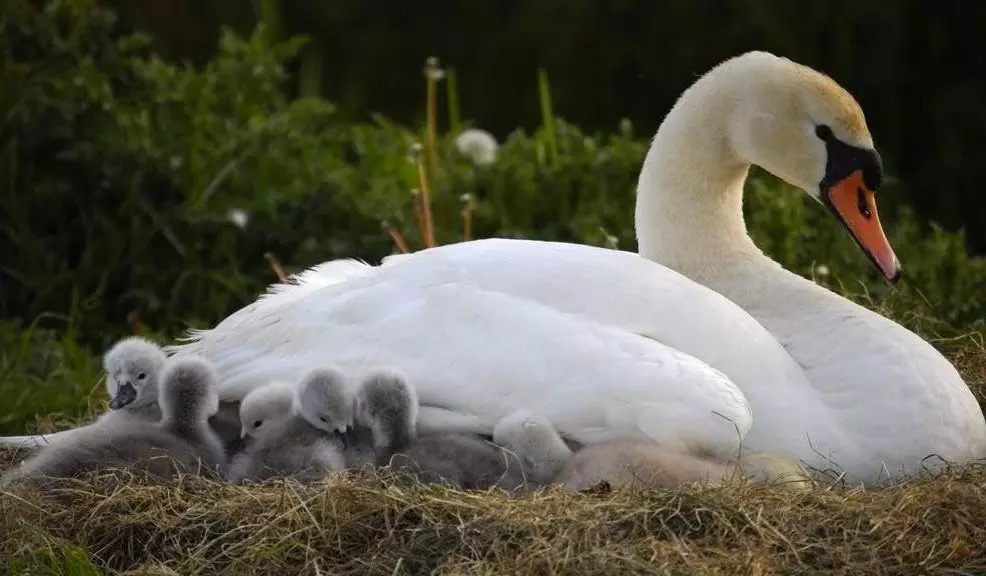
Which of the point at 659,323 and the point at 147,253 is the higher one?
the point at 659,323

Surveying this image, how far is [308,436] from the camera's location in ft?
16.4

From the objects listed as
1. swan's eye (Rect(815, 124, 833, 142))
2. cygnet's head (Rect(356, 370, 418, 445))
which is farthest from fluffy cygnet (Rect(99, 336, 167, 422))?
swan's eye (Rect(815, 124, 833, 142))

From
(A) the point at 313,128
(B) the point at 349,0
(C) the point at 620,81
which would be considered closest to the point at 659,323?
(A) the point at 313,128

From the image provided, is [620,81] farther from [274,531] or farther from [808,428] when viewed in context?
[274,531]

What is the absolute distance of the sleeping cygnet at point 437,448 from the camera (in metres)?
4.86

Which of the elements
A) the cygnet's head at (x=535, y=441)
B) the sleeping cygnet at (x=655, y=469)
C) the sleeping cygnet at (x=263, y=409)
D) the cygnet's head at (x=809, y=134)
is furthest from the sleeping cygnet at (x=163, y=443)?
the cygnet's head at (x=809, y=134)

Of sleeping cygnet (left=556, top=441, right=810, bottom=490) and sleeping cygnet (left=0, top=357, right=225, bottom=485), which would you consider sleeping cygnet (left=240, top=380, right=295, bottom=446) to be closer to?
sleeping cygnet (left=0, top=357, right=225, bottom=485)

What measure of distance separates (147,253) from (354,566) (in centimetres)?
338

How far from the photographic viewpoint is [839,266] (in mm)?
7336

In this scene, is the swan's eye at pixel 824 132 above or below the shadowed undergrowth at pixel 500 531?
above

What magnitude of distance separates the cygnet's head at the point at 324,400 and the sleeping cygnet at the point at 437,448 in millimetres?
51

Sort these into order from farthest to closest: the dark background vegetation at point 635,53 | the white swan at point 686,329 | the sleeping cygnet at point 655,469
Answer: the dark background vegetation at point 635,53 < the white swan at point 686,329 < the sleeping cygnet at point 655,469

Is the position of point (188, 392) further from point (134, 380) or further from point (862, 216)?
point (862, 216)

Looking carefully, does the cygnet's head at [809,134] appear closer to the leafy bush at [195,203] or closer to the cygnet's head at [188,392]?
the leafy bush at [195,203]
